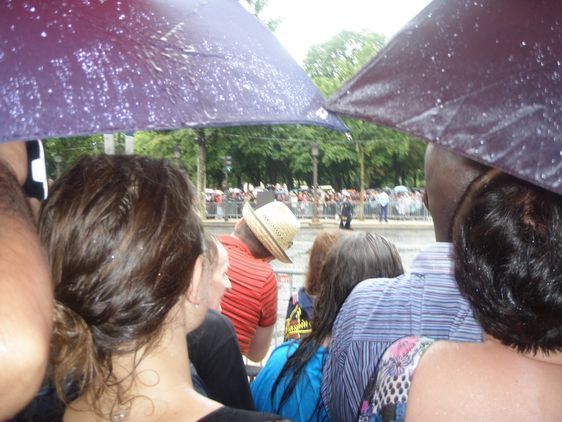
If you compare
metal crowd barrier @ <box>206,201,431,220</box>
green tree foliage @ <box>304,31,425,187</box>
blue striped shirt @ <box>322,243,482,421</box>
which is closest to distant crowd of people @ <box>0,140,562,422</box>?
blue striped shirt @ <box>322,243,482,421</box>

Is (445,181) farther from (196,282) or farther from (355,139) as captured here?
(355,139)

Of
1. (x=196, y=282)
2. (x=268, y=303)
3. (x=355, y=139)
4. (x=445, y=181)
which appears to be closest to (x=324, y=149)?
(x=355, y=139)

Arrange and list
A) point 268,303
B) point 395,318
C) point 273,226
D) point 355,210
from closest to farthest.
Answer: point 395,318, point 268,303, point 273,226, point 355,210

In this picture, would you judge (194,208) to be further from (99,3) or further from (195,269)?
(99,3)

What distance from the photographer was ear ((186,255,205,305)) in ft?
4.61

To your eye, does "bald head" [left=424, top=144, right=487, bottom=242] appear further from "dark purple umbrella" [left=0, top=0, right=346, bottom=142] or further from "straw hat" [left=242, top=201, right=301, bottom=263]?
"straw hat" [left=242, top=201, right=301, bottom=263]

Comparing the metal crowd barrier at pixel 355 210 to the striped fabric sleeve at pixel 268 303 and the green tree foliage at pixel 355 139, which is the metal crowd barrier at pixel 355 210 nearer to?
the green tree foliage at pixel 355 139

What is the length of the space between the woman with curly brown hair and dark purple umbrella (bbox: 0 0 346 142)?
278mm

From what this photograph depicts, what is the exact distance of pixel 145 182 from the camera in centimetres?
134

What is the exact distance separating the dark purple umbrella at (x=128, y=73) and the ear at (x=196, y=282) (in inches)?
15.8

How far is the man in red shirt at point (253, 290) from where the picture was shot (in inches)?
126

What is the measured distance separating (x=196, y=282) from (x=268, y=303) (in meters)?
1.95

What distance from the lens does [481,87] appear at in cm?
113

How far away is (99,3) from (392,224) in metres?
23.1
